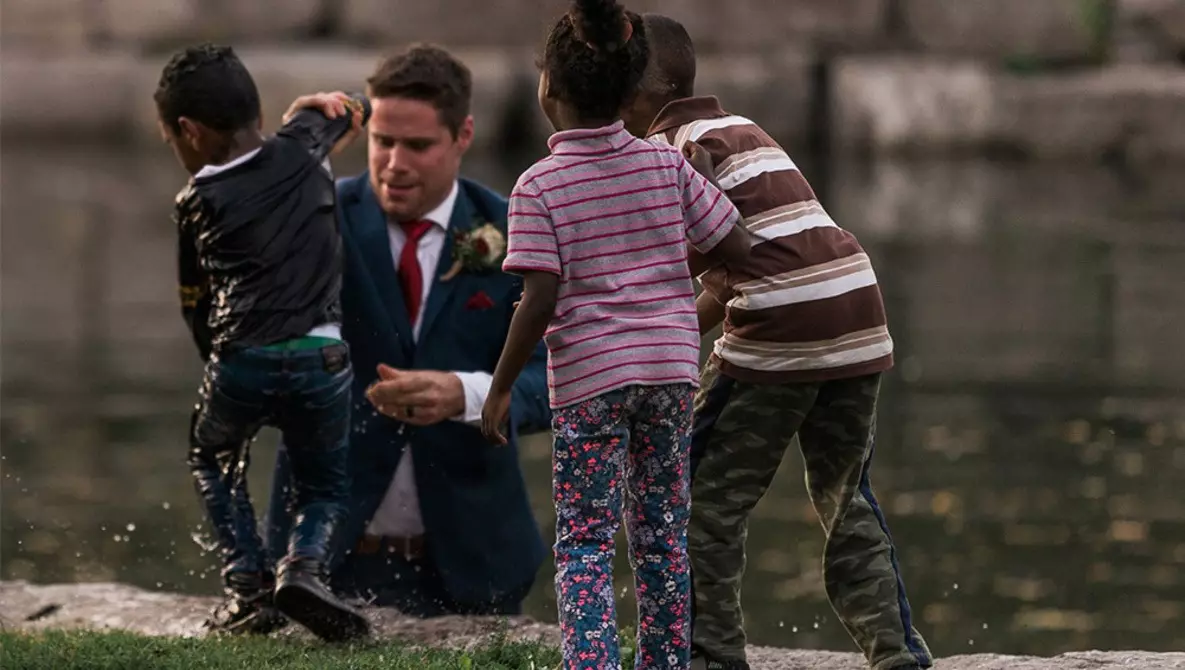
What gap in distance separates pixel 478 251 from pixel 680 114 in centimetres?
143

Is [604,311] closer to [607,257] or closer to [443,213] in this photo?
[607,257]

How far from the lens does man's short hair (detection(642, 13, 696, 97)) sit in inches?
186

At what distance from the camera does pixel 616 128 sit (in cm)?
434

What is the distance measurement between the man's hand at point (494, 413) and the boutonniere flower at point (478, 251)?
65.1 inches

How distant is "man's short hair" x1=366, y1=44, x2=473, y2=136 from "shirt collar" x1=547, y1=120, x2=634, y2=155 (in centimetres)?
196

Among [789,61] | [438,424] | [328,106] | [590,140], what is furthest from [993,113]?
[590,140]

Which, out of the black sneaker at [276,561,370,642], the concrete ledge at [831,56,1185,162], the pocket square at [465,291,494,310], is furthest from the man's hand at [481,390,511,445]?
the concrete ledge at [831,56,1185,162]

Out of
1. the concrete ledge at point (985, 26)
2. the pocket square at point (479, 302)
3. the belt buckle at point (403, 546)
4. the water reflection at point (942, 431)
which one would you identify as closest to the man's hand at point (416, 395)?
the pocket square at point (479, 302)

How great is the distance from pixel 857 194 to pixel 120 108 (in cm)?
1025

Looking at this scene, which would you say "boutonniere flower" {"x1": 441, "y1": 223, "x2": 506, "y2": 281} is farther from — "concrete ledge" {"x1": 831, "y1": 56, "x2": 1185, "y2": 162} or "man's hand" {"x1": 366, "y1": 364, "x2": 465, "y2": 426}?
"concrete ledge" {"x1": 831, "y1": 56, "x2": 1185, "y2": 162}

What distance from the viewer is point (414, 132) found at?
6.19 meters

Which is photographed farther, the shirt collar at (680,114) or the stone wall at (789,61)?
the stone wall at (789,61)

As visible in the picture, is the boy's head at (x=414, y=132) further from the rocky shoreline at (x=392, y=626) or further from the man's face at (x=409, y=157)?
the rocky shoreline at (x=392, y=626)

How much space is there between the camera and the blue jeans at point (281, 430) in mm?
5445
